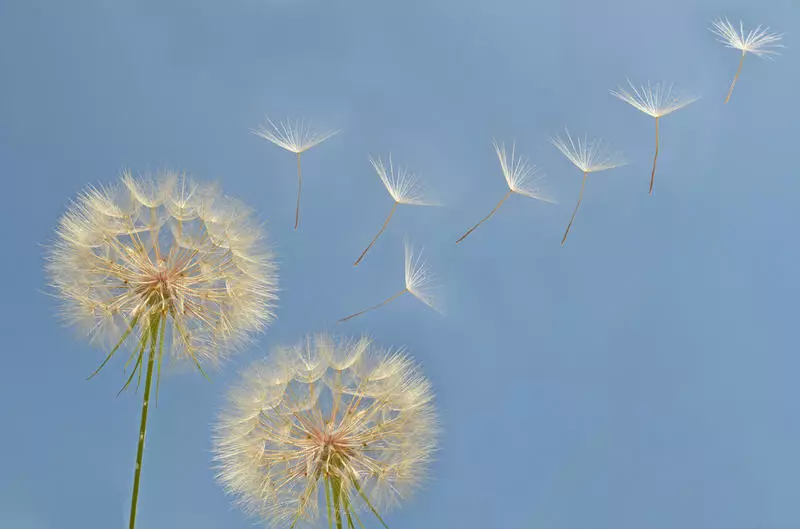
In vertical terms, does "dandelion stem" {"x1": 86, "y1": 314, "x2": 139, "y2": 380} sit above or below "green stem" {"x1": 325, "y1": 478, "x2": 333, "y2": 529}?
above

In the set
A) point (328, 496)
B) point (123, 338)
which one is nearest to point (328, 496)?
point (328, 496)

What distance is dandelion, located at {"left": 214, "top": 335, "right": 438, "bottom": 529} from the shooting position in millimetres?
6898

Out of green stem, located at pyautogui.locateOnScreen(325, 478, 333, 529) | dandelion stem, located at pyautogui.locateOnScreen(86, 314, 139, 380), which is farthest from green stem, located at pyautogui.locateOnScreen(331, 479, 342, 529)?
dandelion stem, located at pyautogui.locateOnScreen(86, 314, 139, 380)

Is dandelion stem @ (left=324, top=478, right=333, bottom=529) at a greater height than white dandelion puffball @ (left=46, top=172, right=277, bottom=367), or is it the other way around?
white dandelion puffball @ (left=46, top=172, right=277, bottom=367)

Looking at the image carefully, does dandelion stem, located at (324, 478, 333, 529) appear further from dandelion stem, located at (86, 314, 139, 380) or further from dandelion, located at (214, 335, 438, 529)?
dandelion stem, located at (86, 314, 139, 380)

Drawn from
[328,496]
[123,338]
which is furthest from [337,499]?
[123,338]

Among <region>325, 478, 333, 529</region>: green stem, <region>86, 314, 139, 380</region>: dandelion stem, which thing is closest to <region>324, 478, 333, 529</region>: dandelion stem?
<region>325, 478, 333, 529</region>: green stem

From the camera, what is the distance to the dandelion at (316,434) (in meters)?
6.90

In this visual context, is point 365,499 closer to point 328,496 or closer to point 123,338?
point 328,496

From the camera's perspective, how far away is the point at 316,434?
699cm

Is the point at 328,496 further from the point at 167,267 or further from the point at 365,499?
the point at 167,267

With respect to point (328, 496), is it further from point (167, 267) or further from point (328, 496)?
point (167, 267)

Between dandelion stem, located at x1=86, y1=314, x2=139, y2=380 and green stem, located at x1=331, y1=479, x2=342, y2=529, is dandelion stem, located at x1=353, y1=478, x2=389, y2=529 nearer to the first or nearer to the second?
green stem, located at x1=331, y1=479, x2=342, y2=529

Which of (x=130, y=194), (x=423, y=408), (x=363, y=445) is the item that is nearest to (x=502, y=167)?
(x=423, y=408)
